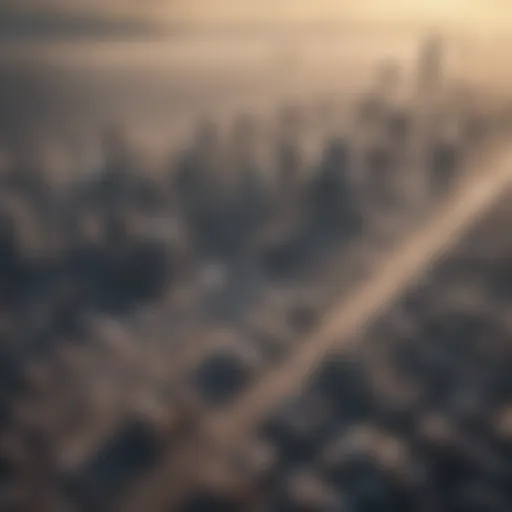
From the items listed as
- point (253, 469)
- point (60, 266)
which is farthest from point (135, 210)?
point (253, 469)

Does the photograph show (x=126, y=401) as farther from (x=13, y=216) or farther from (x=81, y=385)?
(x=13, y=216)

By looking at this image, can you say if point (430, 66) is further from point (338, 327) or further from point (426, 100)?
point (338, 327)

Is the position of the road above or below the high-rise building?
below

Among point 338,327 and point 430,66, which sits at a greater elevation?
point 430,66

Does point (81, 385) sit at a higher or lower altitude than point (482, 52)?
lower

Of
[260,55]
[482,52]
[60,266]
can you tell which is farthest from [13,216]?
[482,52]

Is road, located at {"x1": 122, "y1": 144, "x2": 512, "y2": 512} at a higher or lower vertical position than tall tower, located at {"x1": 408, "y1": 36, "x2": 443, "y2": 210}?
lower

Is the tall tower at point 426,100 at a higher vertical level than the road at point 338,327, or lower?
higher

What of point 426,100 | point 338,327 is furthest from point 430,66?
point 338,327
